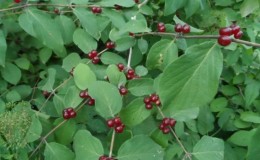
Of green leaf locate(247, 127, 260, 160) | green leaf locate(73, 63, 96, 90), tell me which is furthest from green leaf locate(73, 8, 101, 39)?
green leaf locate(247, 127, 260, 160)

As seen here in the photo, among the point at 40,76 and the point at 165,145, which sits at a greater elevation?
the point at 40,76

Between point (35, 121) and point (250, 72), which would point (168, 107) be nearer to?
point (35, 121)

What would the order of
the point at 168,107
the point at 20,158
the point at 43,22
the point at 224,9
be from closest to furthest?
the point at 168,107 → the point at 20,158 → the point at 43,22 → the point at 224,9

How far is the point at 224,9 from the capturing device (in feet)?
6.56

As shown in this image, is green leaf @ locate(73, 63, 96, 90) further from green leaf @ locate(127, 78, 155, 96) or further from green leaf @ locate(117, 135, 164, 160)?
green leaf @ locate(117, 135, 164, 160)

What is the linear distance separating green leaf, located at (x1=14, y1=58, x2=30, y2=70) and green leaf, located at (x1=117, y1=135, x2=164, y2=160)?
2.74 feet

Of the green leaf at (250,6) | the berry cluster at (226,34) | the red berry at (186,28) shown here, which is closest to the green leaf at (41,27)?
the red berry at (186,28)

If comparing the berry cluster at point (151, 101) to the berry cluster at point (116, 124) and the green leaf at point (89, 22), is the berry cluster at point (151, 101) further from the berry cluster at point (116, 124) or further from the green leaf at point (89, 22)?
the green leaf at point (89, 22)

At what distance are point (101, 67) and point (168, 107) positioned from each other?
808 millimetres

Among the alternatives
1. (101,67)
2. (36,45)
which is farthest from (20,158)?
(36,45)

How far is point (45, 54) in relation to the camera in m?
1.83

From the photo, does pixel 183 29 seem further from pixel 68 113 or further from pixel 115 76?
pixel 68 113

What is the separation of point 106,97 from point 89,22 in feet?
1.54

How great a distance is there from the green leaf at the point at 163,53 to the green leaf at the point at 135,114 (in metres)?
0.18
